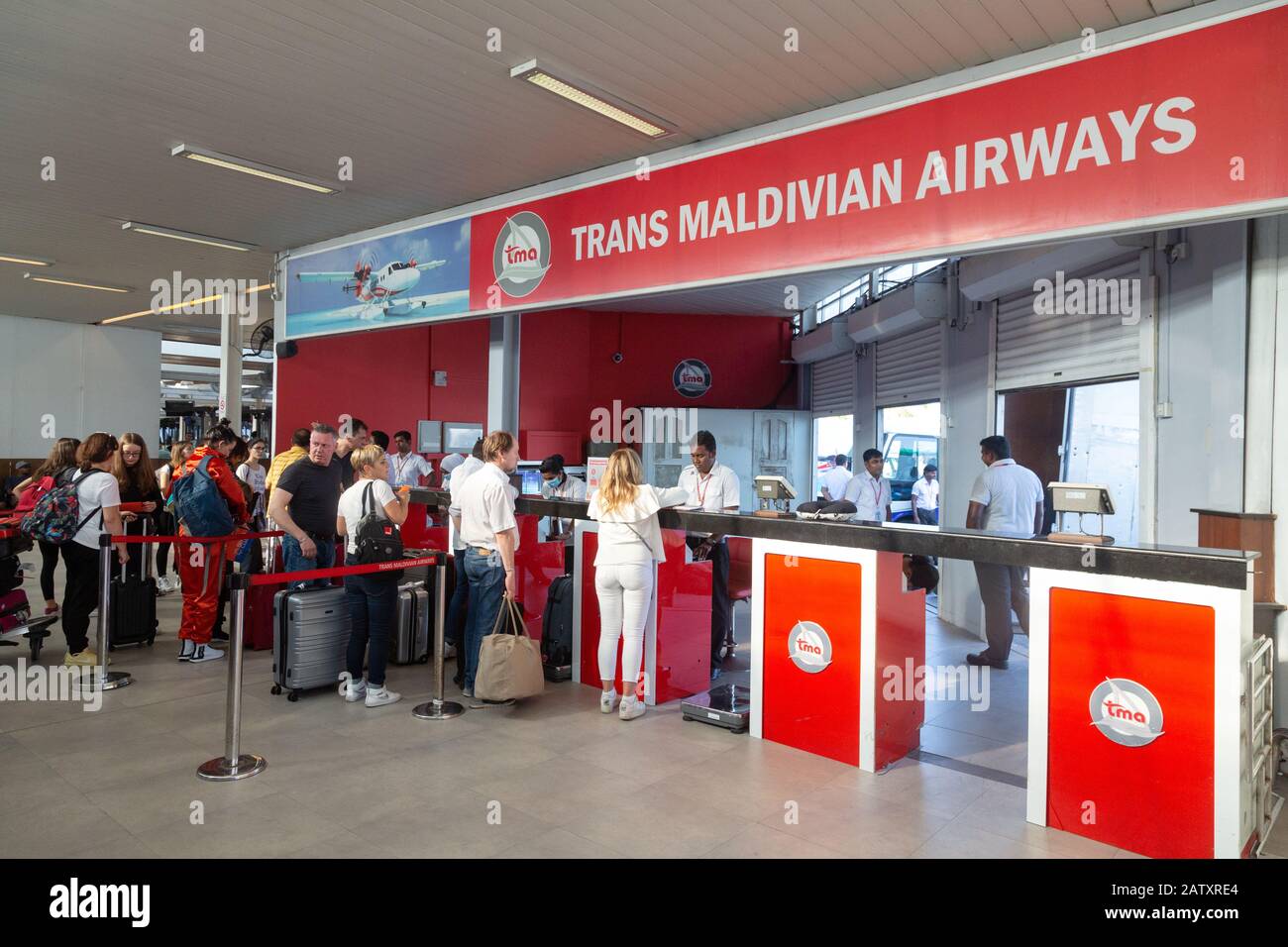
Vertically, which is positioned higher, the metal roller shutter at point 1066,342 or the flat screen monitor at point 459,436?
the metal roller shutter at point 1066,342

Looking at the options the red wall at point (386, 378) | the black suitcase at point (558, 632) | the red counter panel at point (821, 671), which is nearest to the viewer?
the red counter panel at point (821, 671)

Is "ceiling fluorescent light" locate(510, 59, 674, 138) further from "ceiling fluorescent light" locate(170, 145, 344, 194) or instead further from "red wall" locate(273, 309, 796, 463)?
"red wall" locate(273, 309, 796, 463)

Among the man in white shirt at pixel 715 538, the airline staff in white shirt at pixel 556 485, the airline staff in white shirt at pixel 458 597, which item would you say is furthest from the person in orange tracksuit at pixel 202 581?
the man in white shirt at pixel 715 538

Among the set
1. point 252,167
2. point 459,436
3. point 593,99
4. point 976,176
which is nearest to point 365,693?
point 593,99

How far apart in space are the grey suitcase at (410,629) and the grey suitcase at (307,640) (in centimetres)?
69

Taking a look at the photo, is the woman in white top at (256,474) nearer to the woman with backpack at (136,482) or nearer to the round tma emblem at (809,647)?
the woman with backpack at (136,482)

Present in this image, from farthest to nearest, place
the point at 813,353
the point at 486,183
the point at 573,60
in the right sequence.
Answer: the point at 813,353
the point at 486,183
the point at 573,60

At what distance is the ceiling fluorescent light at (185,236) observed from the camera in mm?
7306

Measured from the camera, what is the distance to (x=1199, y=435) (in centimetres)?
438

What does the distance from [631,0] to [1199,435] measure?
144 inches

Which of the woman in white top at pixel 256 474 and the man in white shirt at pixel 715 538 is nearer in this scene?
the man in white shirt at pixel 715 538

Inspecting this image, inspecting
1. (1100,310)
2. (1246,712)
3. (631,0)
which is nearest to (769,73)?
(631,0)
